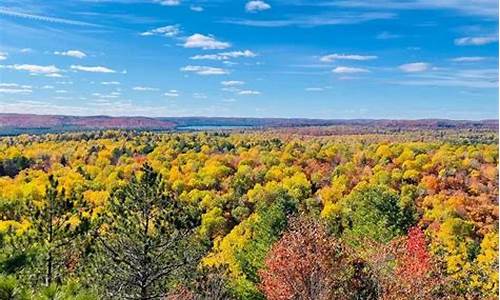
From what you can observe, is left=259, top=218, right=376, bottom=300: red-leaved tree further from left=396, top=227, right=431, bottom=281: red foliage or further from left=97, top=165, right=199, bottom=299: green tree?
left=97, top=165, right=199, bottom=299: green tree

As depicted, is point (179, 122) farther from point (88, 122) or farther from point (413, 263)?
point (413, 263)

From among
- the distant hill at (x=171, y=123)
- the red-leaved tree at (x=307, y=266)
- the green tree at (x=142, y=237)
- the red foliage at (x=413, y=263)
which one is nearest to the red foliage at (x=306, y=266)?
the red-leaved tree at (x=307, y=266)

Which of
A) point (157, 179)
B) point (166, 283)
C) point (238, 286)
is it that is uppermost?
point (157, 179)

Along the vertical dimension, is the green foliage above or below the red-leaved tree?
below

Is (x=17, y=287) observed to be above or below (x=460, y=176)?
above

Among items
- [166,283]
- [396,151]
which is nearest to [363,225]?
[166,283]

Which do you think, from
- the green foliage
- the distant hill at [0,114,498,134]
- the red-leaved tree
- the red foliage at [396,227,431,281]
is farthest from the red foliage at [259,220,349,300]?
the distant hill at [0,114,498,134]

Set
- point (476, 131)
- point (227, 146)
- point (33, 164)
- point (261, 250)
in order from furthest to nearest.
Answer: point (476, 131) → point (227, 146) → point (33, 164) → point (261, 250)

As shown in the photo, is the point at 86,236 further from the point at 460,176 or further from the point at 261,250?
the point at 460,176
